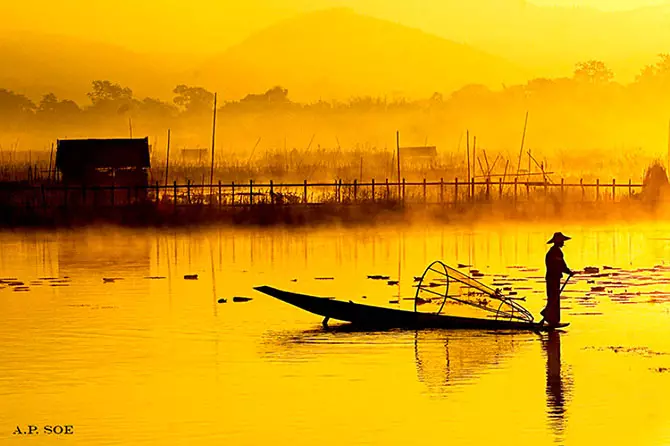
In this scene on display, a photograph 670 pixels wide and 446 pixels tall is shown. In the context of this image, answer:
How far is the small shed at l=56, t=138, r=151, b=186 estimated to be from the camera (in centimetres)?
Result: 7831

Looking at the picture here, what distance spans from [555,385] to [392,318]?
5.53m

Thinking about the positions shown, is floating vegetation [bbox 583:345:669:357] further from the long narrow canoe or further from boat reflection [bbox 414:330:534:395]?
the long narrow canoe

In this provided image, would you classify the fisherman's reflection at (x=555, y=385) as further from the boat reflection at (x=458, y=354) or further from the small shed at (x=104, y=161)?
the small shed at (x=104, y=161)

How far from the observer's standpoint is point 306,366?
2131 cm

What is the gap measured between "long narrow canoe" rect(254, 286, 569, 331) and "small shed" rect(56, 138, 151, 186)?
176 ft

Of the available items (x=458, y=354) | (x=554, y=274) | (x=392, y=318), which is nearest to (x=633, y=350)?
(x=554, y=274)

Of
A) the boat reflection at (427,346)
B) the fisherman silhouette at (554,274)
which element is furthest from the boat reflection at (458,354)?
the fisherman silhouette at (554,274)

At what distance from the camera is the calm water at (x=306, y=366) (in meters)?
17.0

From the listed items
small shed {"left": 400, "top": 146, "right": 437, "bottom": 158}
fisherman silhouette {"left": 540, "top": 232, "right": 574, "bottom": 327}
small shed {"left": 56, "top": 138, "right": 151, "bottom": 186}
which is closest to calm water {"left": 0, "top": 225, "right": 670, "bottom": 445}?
fisherman silhouette {"left": 540, "top": 232, "right": 574, "bottom": 327}

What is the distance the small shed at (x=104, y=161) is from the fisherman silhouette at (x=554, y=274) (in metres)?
Result: 55.1

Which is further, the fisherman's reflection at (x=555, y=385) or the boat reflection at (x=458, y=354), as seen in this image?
the boat reflection at (x=458, y=354)

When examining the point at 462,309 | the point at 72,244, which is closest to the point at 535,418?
the point at 462,309

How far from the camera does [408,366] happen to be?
837 inches

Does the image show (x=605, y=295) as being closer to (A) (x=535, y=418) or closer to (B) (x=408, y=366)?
(B) (x=408, y=366)
